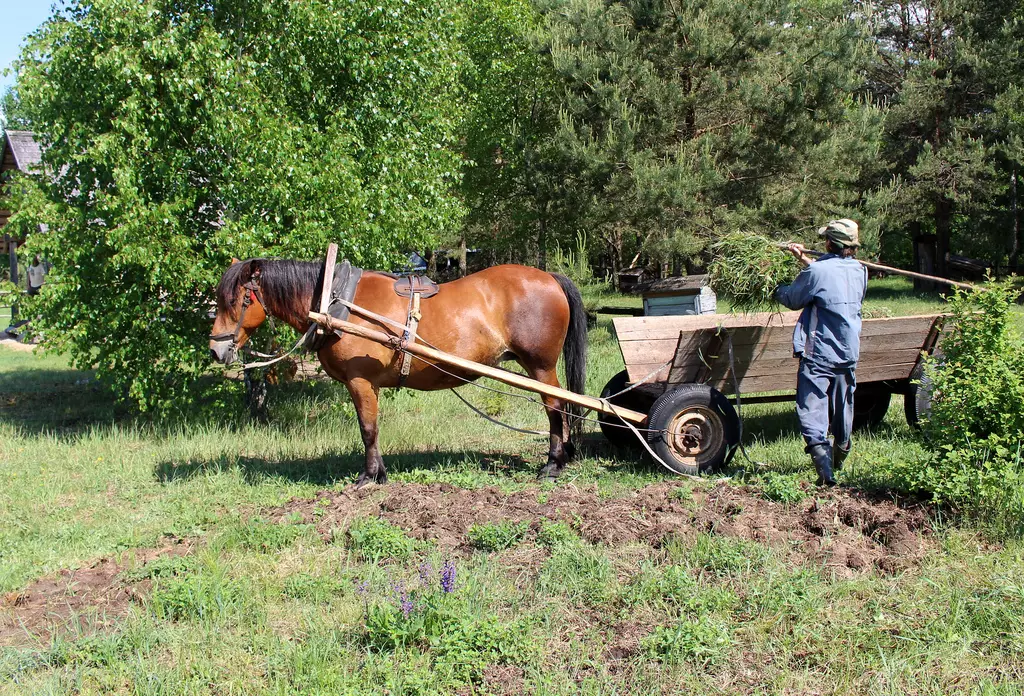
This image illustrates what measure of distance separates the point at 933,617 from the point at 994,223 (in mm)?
20849

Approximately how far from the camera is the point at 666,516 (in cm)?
510

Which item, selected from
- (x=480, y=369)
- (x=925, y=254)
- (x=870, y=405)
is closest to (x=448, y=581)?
(x=480, y=369)

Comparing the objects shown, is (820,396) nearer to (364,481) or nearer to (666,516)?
(666,516)

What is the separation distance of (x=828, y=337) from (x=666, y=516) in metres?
1.64

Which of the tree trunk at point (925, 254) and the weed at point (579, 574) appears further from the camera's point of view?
the tree trunk at point (925, 254)

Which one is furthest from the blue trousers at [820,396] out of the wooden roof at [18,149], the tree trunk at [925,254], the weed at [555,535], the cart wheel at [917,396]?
the wooden roof at [18,149]

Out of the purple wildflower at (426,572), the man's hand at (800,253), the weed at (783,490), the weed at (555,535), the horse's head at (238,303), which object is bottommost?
the purple wildflower at (426,572)

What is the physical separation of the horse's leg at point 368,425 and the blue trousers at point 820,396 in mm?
3172

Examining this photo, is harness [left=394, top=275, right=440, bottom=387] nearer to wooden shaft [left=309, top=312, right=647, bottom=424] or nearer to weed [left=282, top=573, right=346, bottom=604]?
wooden shaft [left=309, top=312, right=647, bottom=424]

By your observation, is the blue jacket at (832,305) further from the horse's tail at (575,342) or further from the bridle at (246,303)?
the bridle at (246,303)

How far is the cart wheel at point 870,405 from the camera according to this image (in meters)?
7.38

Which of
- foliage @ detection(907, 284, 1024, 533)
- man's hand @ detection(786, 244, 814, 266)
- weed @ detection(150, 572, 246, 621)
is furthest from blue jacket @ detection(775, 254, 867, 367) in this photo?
weed @ detection(150, 572, 246, 621)

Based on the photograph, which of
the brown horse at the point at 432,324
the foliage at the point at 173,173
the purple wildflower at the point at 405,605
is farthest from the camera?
the foliage at the point at 173,173

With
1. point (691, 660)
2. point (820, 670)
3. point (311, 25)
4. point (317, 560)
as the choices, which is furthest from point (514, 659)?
point (311, 25)
